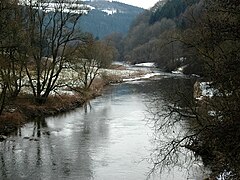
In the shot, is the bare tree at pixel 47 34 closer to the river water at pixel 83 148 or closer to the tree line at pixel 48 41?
the tree line at pixel 48 41

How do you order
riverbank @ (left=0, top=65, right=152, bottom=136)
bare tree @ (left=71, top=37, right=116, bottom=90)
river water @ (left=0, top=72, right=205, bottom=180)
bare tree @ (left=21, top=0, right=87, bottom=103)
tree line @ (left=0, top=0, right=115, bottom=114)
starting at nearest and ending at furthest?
1. river water @ (left=0, top=72, right=205, bottom=180)
2. riverbank @ (left=0, top=65, right=152, bottom=136)
3. tree line @ (left=0, top=0, right=115, bottom=114)
4. bare tree @ (left=21, top=0, right=87, bottom=103)
5. bare tree @ (left=71, top=37, right=116, bottom=90)

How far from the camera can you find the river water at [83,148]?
16438mm

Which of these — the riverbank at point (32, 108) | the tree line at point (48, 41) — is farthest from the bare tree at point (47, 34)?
the riverbank at point (32, 108)

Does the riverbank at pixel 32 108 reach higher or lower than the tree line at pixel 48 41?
lower

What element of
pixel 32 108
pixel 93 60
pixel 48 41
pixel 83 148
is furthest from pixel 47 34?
pixel 83 148

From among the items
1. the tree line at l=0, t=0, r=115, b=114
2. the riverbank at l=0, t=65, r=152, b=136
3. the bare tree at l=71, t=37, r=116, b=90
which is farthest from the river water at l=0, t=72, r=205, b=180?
the bare tree at l=71, t=37, r=116, b=90

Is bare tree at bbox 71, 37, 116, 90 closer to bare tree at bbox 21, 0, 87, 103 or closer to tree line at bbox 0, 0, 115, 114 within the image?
tree line at bbox 0, 0, 115, 114

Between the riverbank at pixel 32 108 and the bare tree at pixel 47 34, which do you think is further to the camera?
the bare tree at pixel 47 34

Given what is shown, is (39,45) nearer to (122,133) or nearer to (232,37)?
(122,133)

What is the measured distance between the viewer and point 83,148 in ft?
67.4

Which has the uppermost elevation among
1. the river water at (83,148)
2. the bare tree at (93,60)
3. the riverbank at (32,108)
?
the bare tree at (93,60)

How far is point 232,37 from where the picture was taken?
345 inches

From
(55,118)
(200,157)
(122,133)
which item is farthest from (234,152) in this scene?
(55,118)

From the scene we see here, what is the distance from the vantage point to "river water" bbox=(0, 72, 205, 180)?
16.4 m
